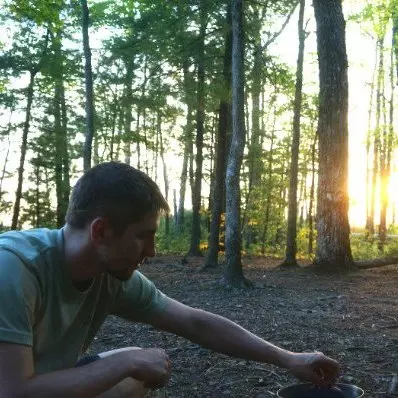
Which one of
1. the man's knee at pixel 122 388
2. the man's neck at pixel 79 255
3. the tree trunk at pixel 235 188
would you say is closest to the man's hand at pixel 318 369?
the man's knee at pixel 122 388

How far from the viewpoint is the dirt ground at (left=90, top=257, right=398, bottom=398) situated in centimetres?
382

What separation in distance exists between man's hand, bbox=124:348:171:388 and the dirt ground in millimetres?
1851

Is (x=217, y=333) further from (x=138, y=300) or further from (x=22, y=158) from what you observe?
(x=22, y=158)

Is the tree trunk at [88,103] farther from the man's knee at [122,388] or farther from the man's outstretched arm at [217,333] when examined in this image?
the man's knee at [122,388]

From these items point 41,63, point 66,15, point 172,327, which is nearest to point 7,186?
point 41,63

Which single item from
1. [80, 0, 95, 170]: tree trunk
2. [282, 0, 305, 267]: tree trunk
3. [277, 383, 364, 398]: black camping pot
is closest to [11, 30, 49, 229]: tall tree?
[80, 0, 95, 170]: tree trunk

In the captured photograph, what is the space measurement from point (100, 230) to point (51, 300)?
1.07 feet

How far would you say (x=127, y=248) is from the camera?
1.91m

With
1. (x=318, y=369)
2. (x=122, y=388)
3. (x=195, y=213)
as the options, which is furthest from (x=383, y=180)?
(x=122, y=388)

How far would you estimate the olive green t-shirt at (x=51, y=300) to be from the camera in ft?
5.58

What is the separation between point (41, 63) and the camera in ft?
58.0

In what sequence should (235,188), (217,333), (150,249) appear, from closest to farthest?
(150,249) → (217,333) → (235,188)

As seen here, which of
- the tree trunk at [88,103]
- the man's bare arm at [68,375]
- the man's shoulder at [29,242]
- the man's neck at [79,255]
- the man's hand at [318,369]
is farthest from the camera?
the tree trunk at [88,103]

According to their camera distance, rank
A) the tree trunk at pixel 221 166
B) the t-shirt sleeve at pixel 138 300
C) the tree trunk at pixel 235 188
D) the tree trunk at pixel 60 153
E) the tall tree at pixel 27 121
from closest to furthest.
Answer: the t-shirt sleeve at pixel 138 300
the tree trunk at pixel 235 188
the tree trunk at pixel 221 166
the tall tree at pixel 27 121
the tree trunk at pixel 60 153
